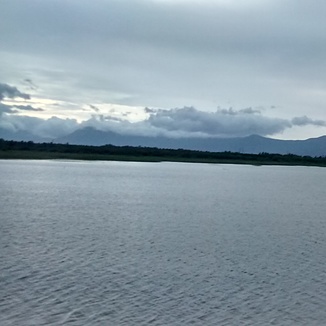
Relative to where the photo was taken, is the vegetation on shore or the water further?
the vegetation on shore

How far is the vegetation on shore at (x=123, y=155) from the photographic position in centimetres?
12212

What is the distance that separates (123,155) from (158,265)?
11425 centimetres

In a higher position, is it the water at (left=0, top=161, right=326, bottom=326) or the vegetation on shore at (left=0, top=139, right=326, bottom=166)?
the vegetation on shore at (left=0, top=139, right=326, bottom=166)

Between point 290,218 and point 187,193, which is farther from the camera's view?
point 187,193

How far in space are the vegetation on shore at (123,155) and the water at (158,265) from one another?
83208 millimetres

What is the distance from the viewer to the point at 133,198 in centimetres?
4678

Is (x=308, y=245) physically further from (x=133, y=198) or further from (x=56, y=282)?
(x=133, y=198)

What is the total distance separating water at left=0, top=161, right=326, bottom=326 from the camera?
14.9 metres

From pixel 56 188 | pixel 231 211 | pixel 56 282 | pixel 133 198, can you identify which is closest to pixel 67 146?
pixel 56 188

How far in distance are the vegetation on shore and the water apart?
273ft

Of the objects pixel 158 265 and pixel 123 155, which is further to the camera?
pixel 123 155

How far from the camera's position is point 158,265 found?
2042 centimetres

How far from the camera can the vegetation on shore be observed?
12212 centimetres

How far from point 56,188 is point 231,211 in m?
19.9
